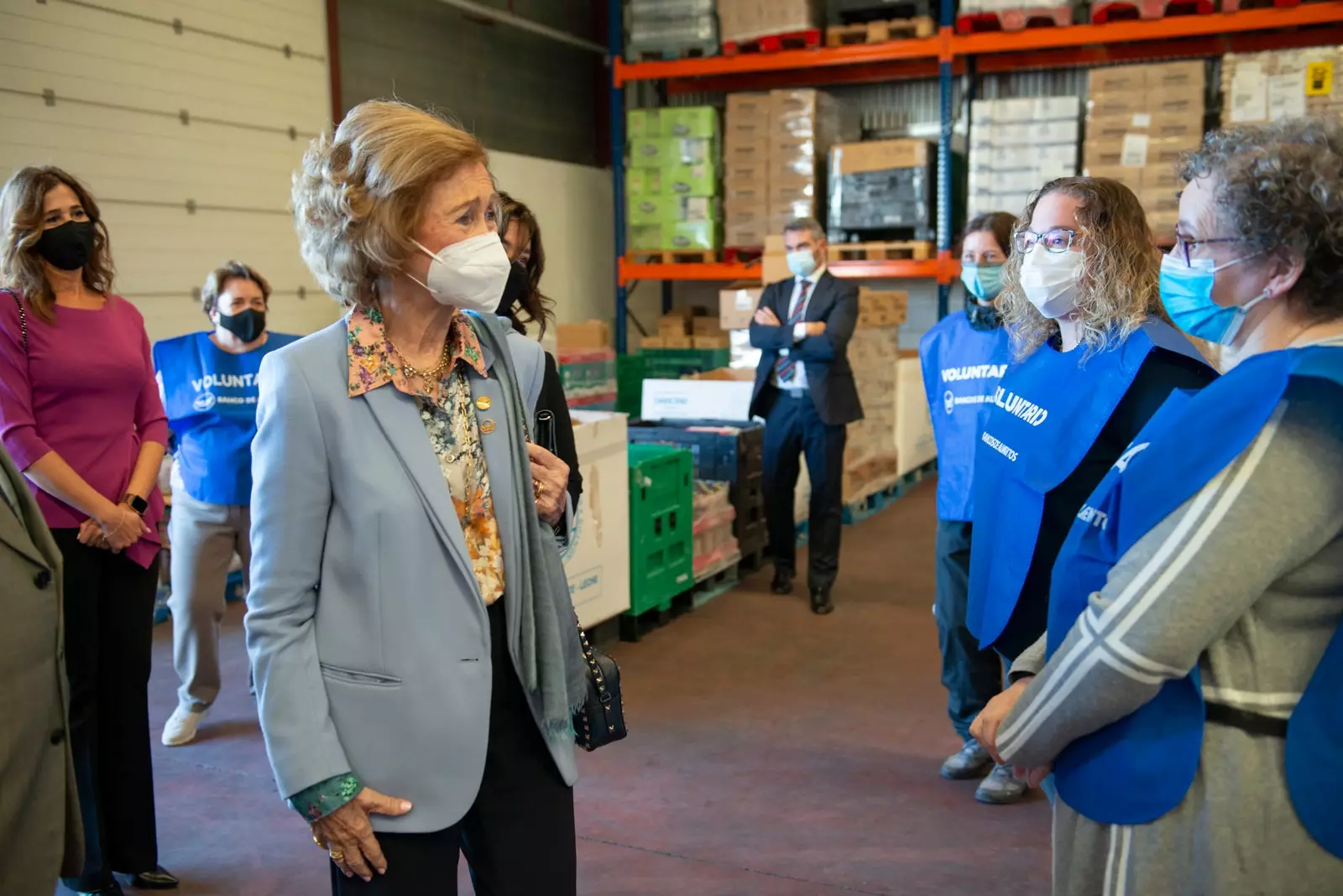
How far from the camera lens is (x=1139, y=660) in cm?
134

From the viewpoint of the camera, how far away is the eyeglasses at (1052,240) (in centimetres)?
238

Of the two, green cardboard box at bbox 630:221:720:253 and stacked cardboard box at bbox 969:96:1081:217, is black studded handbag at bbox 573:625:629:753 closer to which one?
stacked cardboard box at bbox 969:96:1081:217

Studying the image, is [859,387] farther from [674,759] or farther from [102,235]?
[102,235]

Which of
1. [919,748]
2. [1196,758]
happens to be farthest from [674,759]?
[1196,758]

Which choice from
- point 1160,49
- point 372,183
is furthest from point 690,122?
point 372,183

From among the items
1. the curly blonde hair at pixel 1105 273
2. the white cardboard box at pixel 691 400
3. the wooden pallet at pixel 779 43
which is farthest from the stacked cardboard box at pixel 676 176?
the curly blonde hair at pixel 1105 273

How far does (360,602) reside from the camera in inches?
62.6

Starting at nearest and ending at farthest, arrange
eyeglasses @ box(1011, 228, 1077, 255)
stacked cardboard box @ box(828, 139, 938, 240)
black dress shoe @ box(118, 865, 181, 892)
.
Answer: eyeglasses @ box(1011, 228, 1077, 255) → black dress shoe @ box(118, 865, 181, 892) → stacked cardboard box @ box(828, 139, 938, 240)

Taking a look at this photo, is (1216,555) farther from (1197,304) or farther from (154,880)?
(154,880)

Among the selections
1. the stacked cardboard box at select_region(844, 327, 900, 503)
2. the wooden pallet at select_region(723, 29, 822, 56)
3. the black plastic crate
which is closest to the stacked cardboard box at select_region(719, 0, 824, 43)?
the wooden pallet at select_region(723, 29, 822, 56)

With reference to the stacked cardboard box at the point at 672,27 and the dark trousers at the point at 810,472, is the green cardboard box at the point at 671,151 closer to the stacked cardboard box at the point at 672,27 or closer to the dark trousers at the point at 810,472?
the stacked cardboard box at the point at 672,27

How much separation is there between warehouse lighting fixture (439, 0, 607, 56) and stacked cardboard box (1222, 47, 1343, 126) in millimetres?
6122

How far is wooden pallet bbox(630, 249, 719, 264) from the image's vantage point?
10.4 meters

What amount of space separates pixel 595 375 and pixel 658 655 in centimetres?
348
